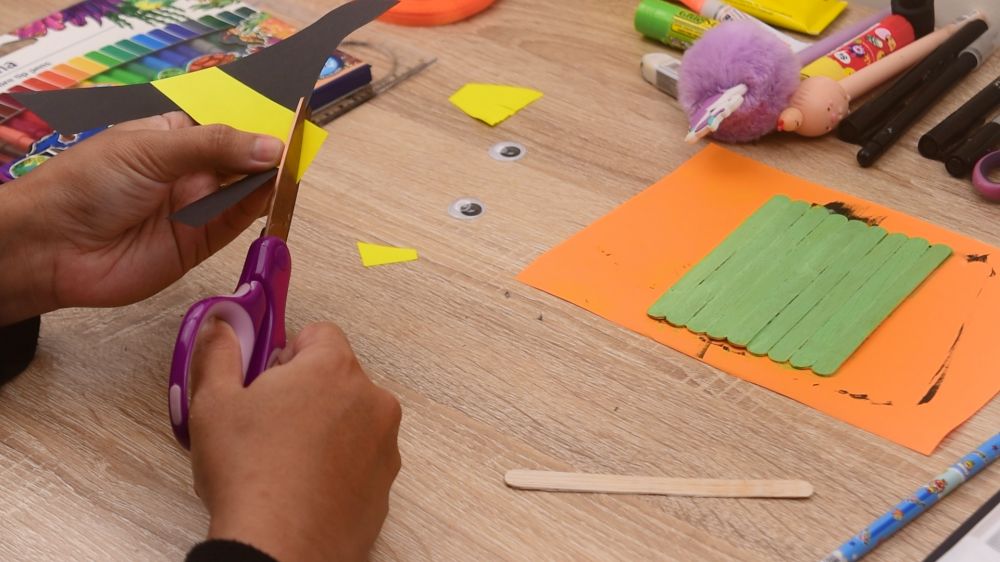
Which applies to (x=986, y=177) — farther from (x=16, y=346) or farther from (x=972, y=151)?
(x=16, y=346)

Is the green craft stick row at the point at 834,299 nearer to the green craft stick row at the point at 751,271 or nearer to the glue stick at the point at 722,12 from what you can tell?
the green craft stick row at the point at 751,271

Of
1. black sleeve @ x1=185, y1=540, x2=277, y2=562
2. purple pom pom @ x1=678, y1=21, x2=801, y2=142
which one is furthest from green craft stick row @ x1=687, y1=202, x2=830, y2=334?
black sleeve @ x1=185, y1=540, x2=277, y2=562

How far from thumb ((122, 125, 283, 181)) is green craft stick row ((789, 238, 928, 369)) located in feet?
1.19

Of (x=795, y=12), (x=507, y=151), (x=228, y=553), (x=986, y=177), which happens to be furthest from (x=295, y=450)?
(x=795, y=12)

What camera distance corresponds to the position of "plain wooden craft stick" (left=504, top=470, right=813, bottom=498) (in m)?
0.58

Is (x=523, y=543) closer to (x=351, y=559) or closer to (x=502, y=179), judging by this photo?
(x=351, y=559)

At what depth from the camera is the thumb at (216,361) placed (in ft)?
1.78

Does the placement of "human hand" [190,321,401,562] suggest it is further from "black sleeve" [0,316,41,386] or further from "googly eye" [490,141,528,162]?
"googly eye" [490,141,528,162]

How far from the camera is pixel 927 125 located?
Answer: 87 cm

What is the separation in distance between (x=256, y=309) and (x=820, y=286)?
38 cm

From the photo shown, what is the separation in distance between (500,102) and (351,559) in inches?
20.2

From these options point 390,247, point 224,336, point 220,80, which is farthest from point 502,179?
point 224,336

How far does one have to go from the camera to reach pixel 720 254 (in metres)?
0.75

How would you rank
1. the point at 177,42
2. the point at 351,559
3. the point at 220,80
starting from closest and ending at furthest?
1. the point at 351,559
2. the point at 220,80
3. the point at 177,42
